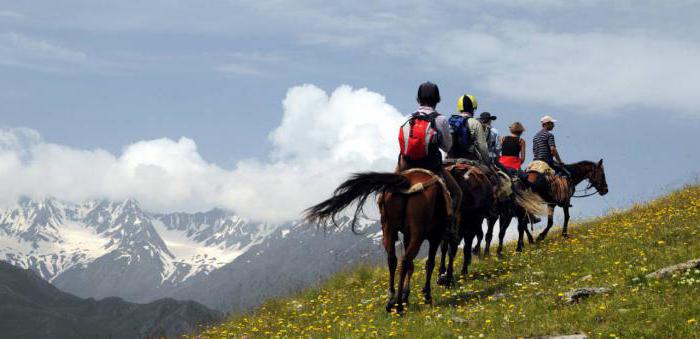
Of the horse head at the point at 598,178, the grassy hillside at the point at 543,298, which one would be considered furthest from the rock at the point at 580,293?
the horse head at the point at 598,178

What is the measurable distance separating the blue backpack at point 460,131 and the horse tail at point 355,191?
3.81 m

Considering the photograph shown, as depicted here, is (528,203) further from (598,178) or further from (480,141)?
(598,178)

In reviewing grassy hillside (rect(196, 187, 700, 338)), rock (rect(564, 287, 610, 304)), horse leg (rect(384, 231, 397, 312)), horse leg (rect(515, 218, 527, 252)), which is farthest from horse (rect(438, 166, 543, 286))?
horse leg (rect(515, 218, 527, 252))

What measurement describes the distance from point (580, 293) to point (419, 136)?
3.85m

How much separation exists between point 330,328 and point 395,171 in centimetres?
316

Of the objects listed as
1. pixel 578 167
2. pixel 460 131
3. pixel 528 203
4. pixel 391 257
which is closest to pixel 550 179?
pixel 578 167

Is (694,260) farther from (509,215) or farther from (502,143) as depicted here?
(502,143)

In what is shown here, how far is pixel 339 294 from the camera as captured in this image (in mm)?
18828

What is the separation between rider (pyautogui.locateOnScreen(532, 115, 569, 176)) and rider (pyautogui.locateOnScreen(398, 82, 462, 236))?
351 inches

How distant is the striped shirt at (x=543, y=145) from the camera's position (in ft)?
70.3

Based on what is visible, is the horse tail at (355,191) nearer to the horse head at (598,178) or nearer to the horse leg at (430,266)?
the horse leg at (430,266)

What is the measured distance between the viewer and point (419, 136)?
42.0 feet

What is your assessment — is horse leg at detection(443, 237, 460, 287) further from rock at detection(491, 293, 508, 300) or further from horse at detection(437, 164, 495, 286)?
rock at detection(491, 293, 508, 300)

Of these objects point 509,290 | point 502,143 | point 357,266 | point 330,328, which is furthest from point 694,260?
point 357,266
